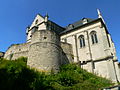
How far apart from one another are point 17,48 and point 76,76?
1203 centimetres

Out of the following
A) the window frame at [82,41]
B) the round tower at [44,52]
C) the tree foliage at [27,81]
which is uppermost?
the window frame at [82,41]

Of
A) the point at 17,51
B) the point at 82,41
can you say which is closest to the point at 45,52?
the point at 17,51

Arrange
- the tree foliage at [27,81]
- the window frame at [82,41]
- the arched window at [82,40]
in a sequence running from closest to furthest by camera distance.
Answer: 1. the tree foliage at [27,81]
2. the window frame at [82,41]
3. the arched window at [82,40]

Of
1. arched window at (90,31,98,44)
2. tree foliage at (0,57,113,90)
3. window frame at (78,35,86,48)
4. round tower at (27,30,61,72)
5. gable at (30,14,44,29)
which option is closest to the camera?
tree foliage at (0,57,113,90)

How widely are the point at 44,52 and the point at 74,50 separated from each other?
763 cm

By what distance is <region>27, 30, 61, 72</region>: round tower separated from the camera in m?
21.9

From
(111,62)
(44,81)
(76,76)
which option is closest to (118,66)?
(111,62)

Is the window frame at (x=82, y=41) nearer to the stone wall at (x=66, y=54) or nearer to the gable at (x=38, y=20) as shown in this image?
the stone wall at (x=66, y=54)

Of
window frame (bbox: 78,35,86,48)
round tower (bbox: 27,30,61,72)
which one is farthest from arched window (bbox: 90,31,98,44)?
round tower (bbox: 27,30,61,72)

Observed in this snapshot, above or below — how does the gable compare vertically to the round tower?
above

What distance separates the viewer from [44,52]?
22906 millimetres

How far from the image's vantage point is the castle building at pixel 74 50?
899 inches

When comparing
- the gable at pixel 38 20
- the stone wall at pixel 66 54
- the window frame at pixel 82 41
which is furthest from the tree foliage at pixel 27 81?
the gable at pixel 38 20

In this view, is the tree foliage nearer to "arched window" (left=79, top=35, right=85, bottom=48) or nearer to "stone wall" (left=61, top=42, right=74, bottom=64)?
"stone wall" (left=61, top=42, right=74, bottom=64)
